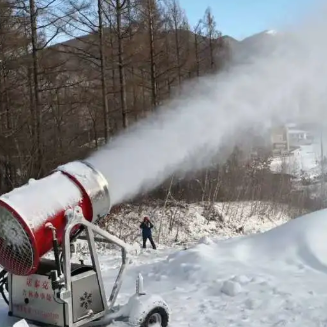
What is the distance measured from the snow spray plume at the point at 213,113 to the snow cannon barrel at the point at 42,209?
531mm

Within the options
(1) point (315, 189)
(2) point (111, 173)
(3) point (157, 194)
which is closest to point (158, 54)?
(3) point (157, 194)

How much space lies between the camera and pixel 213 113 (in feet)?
25.8

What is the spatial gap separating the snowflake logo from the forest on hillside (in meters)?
9.37

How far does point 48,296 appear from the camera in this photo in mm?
5715

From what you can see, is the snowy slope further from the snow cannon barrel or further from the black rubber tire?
the snow cannon barrel

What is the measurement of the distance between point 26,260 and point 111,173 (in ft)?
5.27

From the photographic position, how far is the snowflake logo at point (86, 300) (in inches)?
228

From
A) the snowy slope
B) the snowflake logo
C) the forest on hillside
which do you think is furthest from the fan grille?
the forest on hillside

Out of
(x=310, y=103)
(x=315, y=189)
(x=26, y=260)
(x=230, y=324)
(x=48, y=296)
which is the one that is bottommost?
(x=315, y=189)

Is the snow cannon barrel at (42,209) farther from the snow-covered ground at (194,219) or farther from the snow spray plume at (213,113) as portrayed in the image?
the snow-covered ground at (194,219)

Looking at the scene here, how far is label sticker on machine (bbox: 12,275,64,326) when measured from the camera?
5668 millimetres

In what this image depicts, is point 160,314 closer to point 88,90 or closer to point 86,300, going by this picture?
point 86,300

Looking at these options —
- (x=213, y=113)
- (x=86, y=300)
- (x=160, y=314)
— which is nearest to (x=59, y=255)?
(x=86, y=300)

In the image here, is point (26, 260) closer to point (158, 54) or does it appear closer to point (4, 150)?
point (4, 150)
